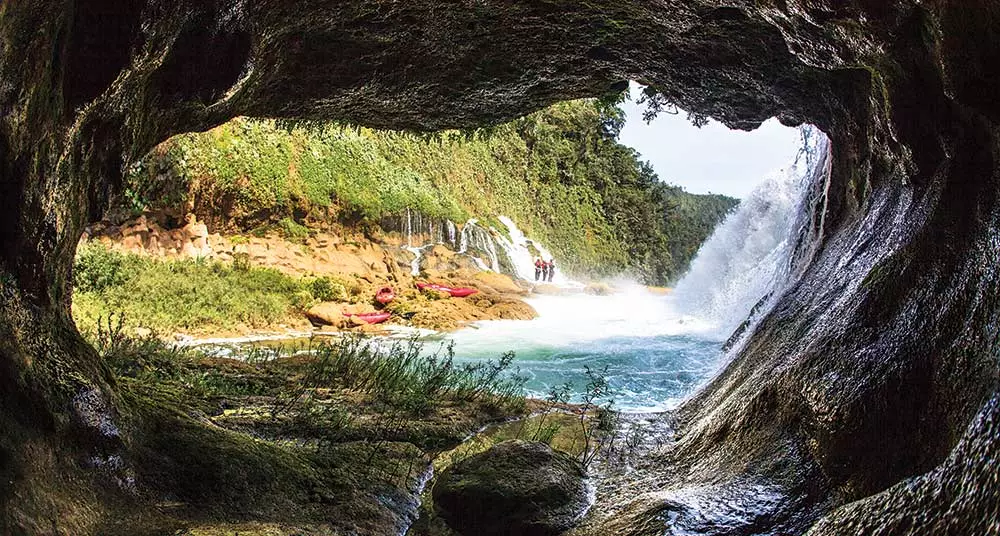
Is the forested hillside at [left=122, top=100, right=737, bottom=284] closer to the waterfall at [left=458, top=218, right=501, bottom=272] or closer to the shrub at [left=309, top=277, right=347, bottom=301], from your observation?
the waterfall at [left=458, top=218, right=501, bottom=272]

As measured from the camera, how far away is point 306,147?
787 inches

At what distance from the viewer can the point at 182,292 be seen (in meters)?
13.4

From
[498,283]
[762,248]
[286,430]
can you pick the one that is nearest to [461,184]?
[498,283]

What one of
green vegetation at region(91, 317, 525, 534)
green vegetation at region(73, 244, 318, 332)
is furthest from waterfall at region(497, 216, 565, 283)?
green vegetation at region(91, 317, 525, 534)

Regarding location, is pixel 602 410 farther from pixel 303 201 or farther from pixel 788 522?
pixel 303 201

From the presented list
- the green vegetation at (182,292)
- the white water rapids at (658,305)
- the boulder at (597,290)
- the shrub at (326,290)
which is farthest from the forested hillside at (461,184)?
the boulder at (597,290)

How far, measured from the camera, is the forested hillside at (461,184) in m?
16.2

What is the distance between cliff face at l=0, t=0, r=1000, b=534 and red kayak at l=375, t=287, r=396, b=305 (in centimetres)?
1015

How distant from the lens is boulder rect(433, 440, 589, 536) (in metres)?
4.17

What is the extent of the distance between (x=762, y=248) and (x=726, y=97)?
562 inches

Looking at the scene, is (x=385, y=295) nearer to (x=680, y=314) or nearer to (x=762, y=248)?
(x=680, y=314)

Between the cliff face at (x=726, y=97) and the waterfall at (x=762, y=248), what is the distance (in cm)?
240

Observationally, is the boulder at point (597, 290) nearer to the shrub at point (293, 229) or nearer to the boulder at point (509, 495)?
the shrub at point (293, 229)

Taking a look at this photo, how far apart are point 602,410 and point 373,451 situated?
3156mm
